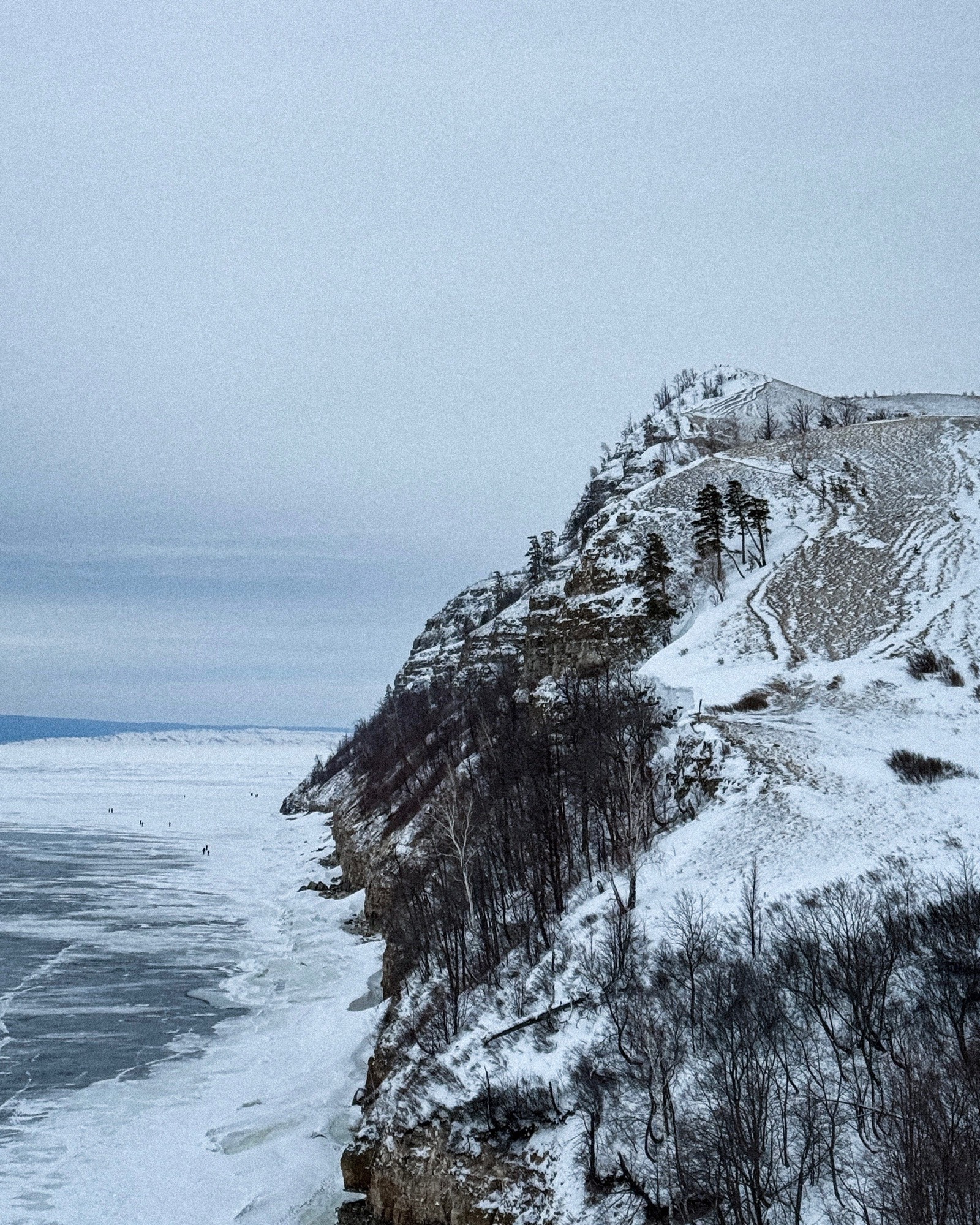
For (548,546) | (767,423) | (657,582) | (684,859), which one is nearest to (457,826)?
(684,859)

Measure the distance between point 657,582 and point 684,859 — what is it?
3655cm

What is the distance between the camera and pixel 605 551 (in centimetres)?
7112

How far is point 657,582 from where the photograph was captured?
6706 cm

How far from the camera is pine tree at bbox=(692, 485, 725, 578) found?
227 feet

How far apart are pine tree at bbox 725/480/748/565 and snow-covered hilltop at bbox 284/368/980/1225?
99 cm

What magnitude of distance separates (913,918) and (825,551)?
49.2 m

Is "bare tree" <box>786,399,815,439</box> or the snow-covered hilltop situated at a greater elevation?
"bare tree" <box>786,399,815,439</box>

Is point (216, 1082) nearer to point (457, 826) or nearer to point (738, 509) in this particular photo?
point (457, 826)

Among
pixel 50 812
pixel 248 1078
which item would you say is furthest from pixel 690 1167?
pixel 50 812

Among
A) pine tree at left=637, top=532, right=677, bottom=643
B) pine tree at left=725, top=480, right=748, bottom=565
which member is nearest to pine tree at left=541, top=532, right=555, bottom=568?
pine tree at left=725, top=480, right=748, bottom=565

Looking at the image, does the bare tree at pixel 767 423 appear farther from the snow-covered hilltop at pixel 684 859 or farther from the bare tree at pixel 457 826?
the bare tree at pixel 457 826

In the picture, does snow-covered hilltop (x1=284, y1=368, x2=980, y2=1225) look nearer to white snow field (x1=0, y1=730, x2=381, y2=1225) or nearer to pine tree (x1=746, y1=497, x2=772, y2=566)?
pine tree (x1=746, y1=497, x2=772, y2=566)

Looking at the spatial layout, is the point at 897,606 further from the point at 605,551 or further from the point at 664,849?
the point at 664,849

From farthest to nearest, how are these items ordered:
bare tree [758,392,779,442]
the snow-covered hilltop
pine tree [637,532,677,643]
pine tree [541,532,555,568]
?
pine tree [541,532,555,568] < bare tree [758,392,779,442] < pine tree [637,532,677,643] < the snow-covered hilltop
